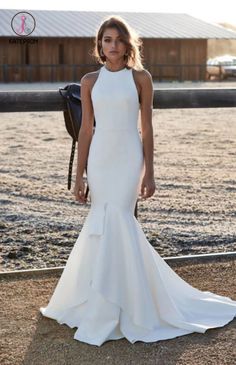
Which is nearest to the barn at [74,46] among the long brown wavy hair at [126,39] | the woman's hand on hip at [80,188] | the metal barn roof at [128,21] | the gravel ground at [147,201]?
the metal barn roof at [128,21]

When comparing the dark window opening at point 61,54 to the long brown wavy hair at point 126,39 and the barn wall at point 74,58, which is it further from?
the long brown wavy hair at point 126,39

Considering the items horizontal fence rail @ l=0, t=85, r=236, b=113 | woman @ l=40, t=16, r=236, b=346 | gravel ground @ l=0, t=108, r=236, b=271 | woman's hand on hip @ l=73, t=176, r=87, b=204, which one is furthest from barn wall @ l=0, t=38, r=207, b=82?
woman @ l=40, t=16, r=236, b=346

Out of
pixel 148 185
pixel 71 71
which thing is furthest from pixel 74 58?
pixel 148 185

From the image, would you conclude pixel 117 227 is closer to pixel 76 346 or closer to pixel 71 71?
pixel 76 346

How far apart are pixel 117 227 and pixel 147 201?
4391 mm

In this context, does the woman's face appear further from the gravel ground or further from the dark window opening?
the dark window opening

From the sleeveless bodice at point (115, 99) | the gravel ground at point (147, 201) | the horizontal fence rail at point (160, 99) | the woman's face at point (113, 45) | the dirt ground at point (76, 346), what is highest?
the woman's face at point (113, 45)

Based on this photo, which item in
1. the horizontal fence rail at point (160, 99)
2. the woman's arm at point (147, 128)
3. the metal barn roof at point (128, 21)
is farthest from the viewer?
the metal barn roof at point (128, 21)

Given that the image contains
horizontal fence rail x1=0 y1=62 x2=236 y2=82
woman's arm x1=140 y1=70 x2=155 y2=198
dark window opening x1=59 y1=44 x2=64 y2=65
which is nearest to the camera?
woman's arm x1=140 y1=70 x2=155 y2=198

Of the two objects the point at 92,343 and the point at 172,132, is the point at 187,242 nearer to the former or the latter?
the point at 92,343

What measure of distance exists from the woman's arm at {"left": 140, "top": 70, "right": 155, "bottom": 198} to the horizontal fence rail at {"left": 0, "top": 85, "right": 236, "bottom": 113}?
0.94 m

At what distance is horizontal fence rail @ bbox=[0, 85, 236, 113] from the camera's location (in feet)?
16.8

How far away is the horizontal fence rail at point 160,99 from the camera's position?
5117 mm

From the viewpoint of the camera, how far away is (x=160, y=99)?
5332 mm
